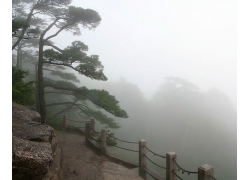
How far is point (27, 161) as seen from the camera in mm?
2371

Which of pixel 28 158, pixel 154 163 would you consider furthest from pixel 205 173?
pixel 28 158

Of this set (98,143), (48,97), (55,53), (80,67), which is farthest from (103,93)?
(48,97)

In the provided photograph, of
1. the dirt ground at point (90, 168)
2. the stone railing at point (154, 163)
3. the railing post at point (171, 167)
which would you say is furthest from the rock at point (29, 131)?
the railing post at point (171, 167)

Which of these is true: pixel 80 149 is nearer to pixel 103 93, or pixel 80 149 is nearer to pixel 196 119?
pixel 103 93

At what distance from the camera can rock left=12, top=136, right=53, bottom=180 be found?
7.64ft

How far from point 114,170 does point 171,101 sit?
20.7 m

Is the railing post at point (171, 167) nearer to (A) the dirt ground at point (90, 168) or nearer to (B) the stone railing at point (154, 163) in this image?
(B) the stone railing at point (154, 163)

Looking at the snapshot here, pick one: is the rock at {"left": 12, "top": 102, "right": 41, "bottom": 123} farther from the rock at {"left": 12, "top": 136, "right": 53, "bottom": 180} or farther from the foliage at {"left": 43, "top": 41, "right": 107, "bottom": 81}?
the foliage at {"left": 43, "top": 41, "right": 107, "bottom": 81}

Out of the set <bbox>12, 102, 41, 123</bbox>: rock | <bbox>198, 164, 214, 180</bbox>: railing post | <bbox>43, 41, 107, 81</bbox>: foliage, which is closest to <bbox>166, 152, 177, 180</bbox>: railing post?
<bbox>198, 164, 214, 180</bbox>: railing post

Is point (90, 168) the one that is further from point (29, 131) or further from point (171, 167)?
point (171, 167)

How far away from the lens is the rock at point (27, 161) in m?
2.33

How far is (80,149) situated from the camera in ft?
20.7

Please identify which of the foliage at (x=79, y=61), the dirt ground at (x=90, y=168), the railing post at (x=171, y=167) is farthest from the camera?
the foliage at (x=79, y=61)

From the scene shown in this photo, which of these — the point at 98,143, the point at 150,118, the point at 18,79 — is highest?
the point at 18,79
